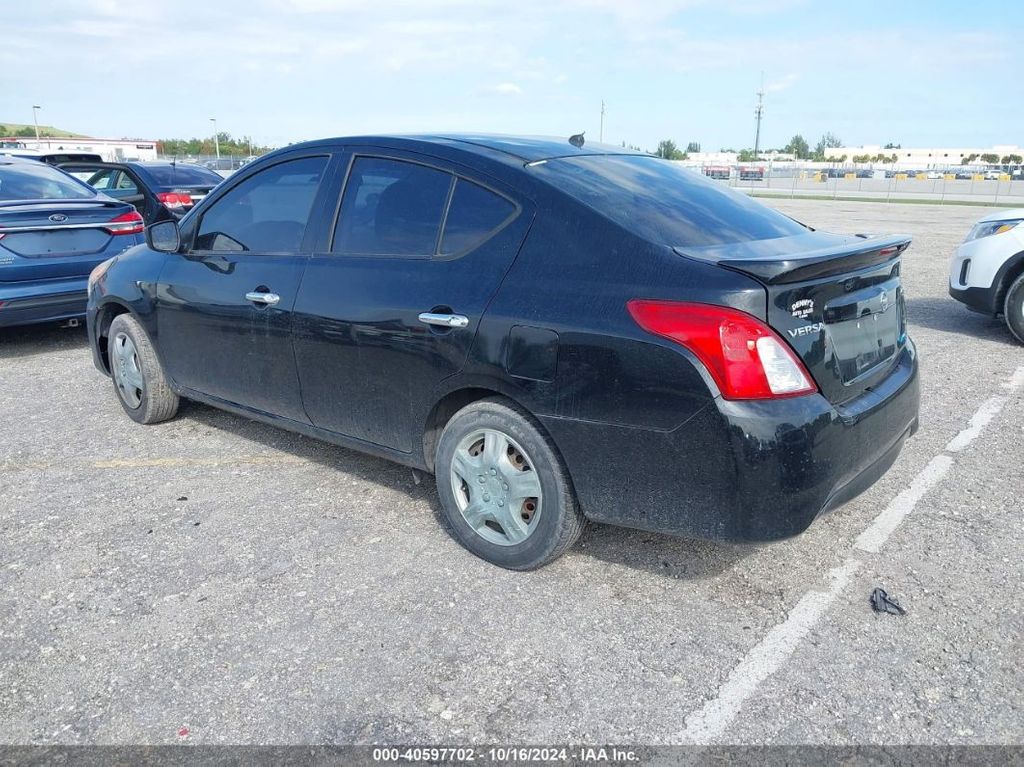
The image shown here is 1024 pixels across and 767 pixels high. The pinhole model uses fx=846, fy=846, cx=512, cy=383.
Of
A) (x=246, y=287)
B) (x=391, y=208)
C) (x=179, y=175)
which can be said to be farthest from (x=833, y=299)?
(x=179, y=175)

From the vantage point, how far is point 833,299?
2961 millimetres

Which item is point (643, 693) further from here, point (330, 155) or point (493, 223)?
point (330, 155)

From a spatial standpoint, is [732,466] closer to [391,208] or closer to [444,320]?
[444,320]

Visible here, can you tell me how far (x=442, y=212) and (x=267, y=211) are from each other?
1206mm

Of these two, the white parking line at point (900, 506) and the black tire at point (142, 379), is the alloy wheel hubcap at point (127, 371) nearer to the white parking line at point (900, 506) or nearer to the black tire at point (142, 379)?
the black tire at point (142, 379)

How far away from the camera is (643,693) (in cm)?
265

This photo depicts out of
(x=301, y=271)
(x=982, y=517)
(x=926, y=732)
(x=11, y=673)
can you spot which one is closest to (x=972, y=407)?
(x=982, y=517)

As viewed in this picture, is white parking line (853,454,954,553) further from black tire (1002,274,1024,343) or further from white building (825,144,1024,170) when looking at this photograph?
white building (825,144,1024,170)

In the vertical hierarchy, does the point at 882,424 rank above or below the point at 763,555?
above

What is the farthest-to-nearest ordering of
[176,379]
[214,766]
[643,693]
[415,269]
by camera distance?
[176,379]
[415,269]
[643,693]
[214,766]

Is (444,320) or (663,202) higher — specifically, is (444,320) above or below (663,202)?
below

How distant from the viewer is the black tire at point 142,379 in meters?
5.00

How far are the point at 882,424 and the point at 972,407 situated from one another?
2.85 m

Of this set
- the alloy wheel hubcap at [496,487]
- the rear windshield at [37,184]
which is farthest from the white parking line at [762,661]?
the rear windshield at [37,184]
